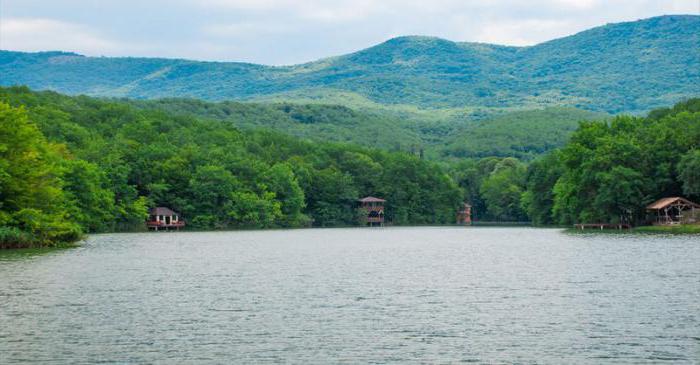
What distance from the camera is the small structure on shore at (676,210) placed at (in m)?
97.8

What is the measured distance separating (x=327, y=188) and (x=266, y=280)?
4496 inches

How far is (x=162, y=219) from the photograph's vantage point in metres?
127

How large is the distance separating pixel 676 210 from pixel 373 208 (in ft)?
245

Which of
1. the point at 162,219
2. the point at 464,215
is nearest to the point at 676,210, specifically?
the point at 162,219

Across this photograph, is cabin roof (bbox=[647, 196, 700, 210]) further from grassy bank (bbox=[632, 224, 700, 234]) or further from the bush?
the bush

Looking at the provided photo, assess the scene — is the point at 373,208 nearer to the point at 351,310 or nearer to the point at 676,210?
the point at 676,210

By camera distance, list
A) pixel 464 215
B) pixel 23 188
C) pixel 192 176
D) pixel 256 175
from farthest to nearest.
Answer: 1. pixel 464 215
2. pixel 256 175
3. pixel 192 176
4. pixel 23 188

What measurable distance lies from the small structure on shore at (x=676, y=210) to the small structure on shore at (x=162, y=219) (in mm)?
65745

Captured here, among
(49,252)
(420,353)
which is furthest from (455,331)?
(49,252)

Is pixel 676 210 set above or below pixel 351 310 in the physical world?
above

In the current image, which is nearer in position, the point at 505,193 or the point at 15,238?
the point at 15,238

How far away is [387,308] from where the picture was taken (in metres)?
34.2

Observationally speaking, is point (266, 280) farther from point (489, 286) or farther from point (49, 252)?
point (49, 252)

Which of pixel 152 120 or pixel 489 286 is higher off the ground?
pixel 152 120
